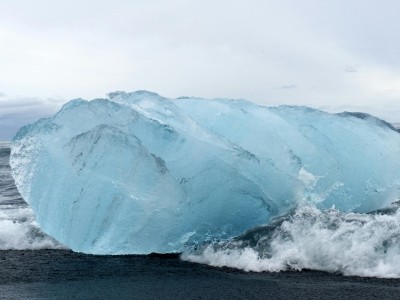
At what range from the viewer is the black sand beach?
623 cm

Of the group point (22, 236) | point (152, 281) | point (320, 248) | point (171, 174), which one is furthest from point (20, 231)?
point (320, 248)

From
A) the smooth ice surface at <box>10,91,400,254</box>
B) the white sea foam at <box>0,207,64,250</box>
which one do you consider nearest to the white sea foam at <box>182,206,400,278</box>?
the smooth ice surface at <box>10,91,400,254</box>

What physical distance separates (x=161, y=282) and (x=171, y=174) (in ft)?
6.32

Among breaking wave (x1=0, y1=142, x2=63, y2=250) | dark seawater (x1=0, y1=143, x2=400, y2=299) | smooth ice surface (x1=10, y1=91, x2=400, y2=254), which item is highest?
smooth ice surface (x1=10, y1=91, x2=400, y2=254)

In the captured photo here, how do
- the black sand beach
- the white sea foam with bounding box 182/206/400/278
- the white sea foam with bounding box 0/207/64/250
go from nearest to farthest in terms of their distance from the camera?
the black sand beach < the white sea foam with bounding box 182/206/400/278 < the white sea foam with bounding box 0/207/64/250

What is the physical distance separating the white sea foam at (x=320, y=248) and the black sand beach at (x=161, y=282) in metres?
0.26

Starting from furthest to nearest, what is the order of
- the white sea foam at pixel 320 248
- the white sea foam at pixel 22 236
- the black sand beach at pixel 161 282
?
the white sea foam at pixel 22 236 → the white sea foam at pixel 320 248 → the black sand beach at pixel 161 282

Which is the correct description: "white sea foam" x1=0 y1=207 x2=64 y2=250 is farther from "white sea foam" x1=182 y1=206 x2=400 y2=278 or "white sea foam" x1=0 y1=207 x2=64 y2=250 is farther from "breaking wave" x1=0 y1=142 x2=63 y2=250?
"white sea foam" x1=182 y1=206 x2=400 y2=278

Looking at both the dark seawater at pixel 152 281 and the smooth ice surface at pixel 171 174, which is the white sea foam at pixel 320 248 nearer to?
the dark seawater at pixel 152 281

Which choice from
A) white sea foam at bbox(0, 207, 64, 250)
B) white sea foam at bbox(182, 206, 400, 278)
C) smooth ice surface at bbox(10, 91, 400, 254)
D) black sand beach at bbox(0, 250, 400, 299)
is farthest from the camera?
white sea foam at bbox(0, 207, 64, 250)

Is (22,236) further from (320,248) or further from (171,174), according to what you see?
(320,248)

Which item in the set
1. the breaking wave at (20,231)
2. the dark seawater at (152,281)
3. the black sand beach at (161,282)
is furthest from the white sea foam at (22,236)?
the black sand beach at (161,282)

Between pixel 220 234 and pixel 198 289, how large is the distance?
204 centimetres

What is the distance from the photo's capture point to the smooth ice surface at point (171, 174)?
Result: 8148 mm
